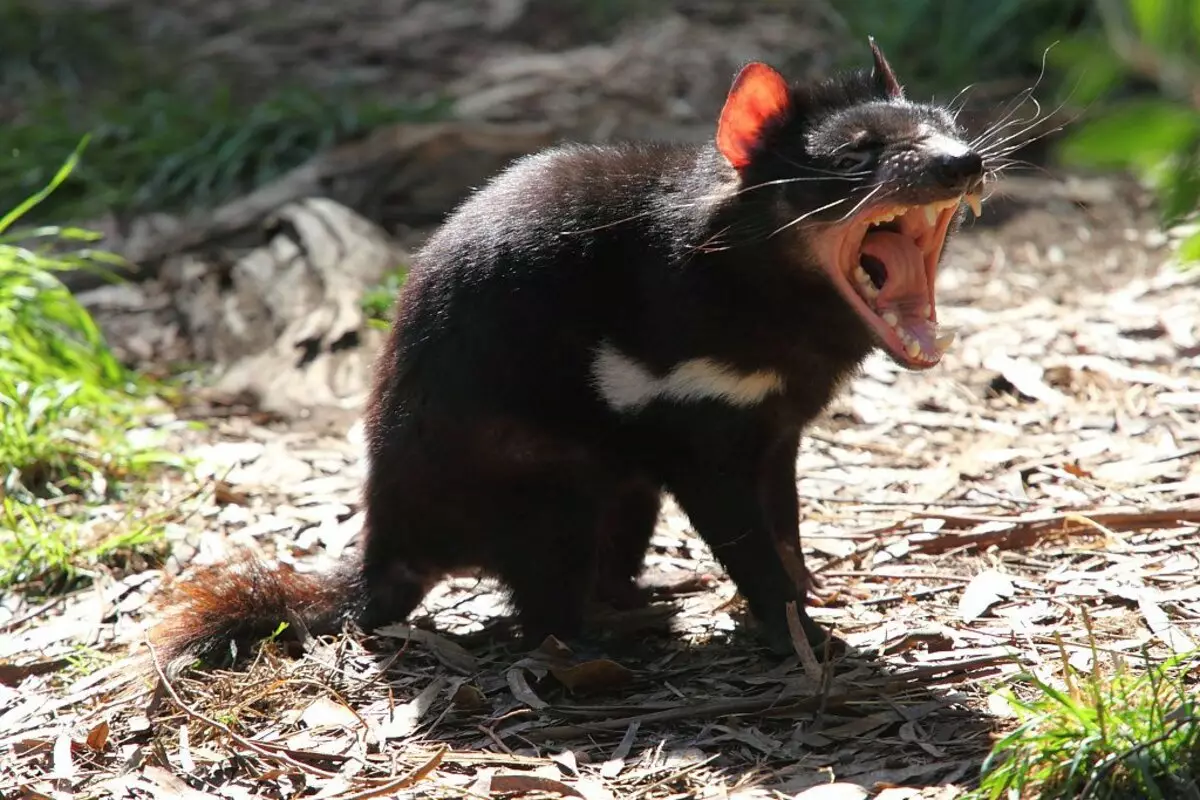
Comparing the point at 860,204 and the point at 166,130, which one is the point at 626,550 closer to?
the point at 860,204

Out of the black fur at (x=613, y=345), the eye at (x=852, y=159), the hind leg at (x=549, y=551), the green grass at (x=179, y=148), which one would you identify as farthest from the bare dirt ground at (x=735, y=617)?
the green grass at (x=179, y=148)

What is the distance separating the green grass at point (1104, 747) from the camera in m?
2.18

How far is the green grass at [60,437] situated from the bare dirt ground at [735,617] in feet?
Result: 0.37

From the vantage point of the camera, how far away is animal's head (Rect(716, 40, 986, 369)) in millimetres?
2867

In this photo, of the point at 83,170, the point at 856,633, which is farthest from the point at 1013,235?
the point at 83,170

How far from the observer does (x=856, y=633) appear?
10.3 ft

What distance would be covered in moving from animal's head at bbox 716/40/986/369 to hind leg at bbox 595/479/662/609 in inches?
29.7

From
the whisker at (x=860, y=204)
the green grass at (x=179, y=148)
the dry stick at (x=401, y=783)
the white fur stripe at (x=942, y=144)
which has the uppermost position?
the white fur stripe at (x=942, y=144)

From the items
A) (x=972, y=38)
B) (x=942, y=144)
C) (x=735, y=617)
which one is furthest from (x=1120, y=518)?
(x=972, y=38)

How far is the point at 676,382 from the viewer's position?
9.83ft

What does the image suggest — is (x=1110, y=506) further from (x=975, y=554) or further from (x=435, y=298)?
(x=435, y=298)

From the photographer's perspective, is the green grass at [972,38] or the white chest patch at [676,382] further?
the green grass at [972,38]

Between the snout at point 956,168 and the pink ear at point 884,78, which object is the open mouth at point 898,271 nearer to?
the snout at point 956,168

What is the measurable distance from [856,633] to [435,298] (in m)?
1.18
